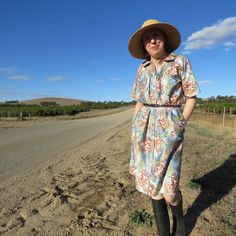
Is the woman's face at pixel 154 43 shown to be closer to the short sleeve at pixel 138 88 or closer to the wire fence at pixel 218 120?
the short sleeve at pixel 138 88

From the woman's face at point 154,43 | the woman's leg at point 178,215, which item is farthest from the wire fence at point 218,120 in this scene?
the woman's face at point 154,43

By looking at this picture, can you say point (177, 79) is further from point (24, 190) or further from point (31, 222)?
point (24, 190)

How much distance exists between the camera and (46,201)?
457cm

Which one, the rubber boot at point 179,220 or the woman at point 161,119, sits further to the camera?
the rubber boot at point 179,220

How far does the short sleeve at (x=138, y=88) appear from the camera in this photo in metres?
3.31

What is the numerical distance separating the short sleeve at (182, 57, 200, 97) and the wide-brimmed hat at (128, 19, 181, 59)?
323mm

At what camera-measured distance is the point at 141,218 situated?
3.79m

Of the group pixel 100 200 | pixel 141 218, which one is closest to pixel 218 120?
pixel 100 200

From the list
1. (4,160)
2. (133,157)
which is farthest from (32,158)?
(133,157)

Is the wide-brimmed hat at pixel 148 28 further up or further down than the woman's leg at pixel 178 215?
further up

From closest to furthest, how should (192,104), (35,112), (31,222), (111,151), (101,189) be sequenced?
(192,104), (31,222), (101,189), (111,151), (35,112)

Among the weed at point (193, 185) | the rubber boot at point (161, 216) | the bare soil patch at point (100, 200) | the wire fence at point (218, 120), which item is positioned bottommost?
the wire fence at point (218, 120)

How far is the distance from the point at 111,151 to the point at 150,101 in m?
5.99

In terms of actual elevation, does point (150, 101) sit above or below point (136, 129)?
above
